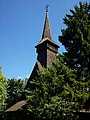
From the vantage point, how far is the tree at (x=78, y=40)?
21047 mm

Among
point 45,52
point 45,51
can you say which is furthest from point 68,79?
point 45,51

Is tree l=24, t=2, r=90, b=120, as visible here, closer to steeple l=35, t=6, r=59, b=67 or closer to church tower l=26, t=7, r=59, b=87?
church tower l=26, t=7, r=59, b=87

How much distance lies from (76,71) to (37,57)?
15.6 m

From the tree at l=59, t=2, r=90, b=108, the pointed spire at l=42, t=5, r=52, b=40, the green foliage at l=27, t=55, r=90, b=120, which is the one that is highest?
the pointed spire at l=42, t=5, r=52, b=40

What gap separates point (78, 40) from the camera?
21.7 m

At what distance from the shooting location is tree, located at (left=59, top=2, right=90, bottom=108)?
21.0 meters

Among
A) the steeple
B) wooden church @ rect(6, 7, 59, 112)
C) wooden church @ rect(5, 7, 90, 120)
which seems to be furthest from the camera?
the steeple

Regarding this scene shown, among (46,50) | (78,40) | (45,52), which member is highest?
(46,50)

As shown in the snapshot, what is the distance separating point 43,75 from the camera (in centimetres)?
2048

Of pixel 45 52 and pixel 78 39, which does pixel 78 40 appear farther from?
pixel 45 52

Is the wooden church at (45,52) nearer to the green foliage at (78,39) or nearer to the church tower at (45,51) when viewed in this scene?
the church tower at (45,51)

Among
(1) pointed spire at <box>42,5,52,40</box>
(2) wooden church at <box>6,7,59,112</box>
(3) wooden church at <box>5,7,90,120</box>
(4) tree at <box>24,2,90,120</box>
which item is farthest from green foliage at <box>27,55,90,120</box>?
(1) pointed spire at <box>42,5,52,40</box>

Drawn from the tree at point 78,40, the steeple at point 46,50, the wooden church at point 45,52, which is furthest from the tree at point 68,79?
the steeple at point 46,50

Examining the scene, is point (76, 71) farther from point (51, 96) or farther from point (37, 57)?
point (37, 57)
